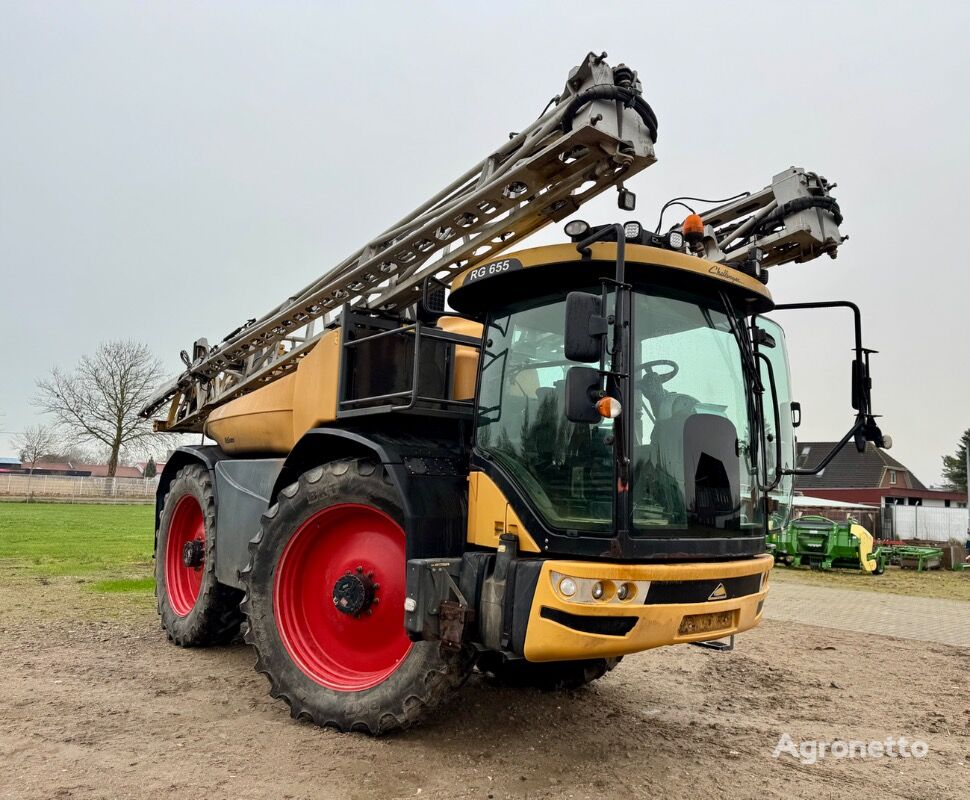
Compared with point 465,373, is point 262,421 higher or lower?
lower

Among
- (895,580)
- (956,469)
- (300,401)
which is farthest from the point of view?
(956,469)

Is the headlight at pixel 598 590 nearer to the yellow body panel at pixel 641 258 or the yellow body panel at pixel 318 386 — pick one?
the yellow body panel at pixel 641 258

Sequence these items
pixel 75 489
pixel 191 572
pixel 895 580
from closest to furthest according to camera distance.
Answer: pixel 191 572 < pixel 895 580 < pixel 75 489

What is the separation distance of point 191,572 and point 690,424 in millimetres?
5051

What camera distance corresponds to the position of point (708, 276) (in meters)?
4.00

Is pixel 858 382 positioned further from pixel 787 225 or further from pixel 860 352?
pixel 787 225

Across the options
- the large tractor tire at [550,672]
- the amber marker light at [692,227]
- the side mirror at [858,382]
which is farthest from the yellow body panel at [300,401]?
the side mirror at [858,382]

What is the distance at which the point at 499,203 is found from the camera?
16.3 feet

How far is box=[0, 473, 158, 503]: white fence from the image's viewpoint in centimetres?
3409

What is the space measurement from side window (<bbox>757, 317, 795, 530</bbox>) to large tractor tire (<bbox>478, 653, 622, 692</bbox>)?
1.54m

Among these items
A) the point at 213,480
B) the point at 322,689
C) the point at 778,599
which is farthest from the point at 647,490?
the point at 778,599

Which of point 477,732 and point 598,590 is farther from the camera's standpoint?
point 477,732

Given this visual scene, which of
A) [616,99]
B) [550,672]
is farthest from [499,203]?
[550,672]

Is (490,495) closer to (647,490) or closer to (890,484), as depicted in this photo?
(647,490)
